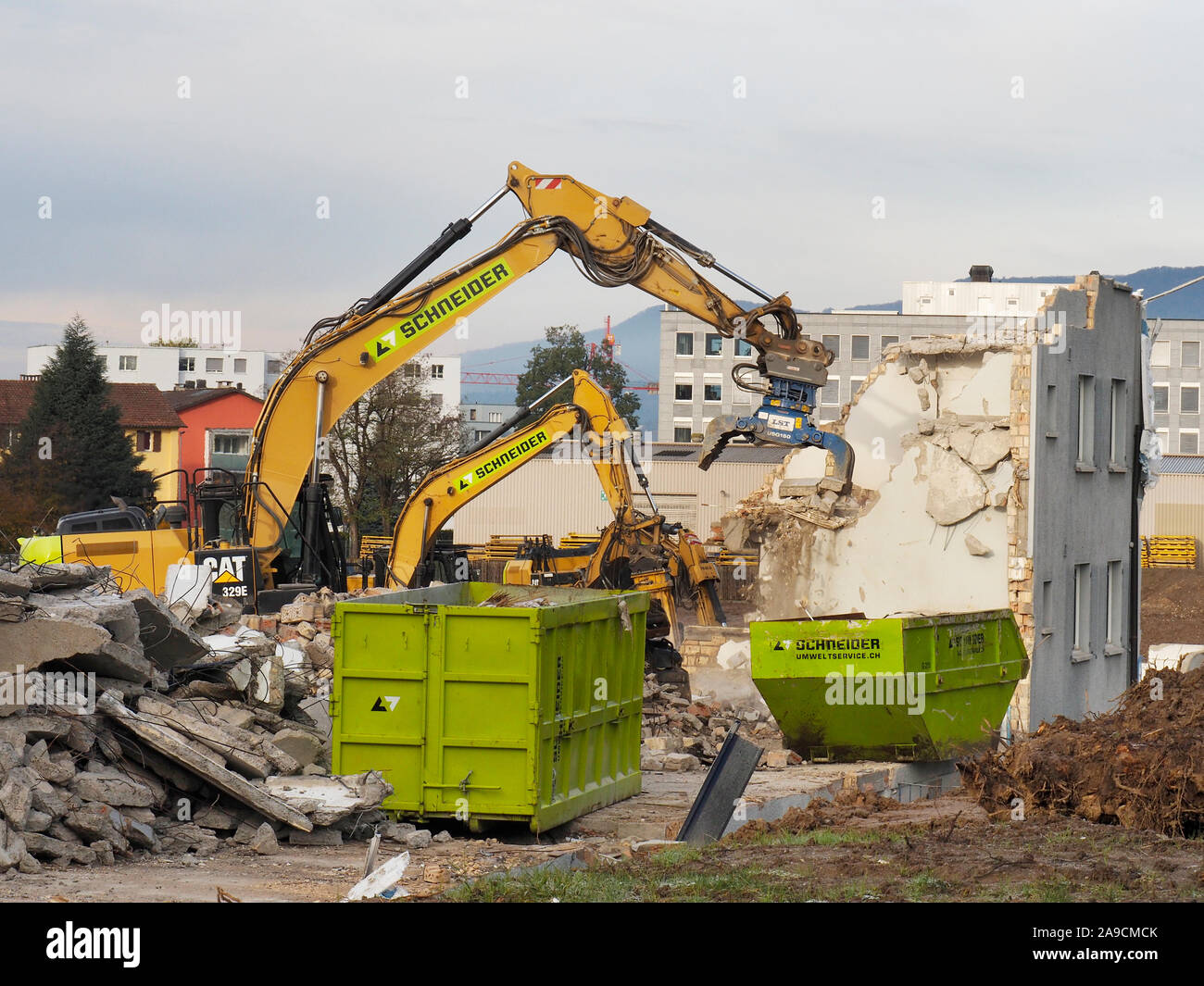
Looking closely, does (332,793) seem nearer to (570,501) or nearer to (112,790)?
(112,790)

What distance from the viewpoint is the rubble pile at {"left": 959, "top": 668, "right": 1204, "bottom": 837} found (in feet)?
32.9

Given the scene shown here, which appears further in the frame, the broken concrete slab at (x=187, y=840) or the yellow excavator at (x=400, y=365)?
the yellow excavator at (x=400, y=365)

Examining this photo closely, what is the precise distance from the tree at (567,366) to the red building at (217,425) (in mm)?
23954

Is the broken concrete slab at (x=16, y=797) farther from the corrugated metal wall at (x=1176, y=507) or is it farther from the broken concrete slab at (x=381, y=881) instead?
the corrugated metal wall at (x=1176, y=507)

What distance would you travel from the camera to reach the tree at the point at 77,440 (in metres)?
50.1

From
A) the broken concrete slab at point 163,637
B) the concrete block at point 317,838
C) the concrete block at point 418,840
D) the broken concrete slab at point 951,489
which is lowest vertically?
the concrete block at point 418,840

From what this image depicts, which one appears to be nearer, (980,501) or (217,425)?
(980,501)

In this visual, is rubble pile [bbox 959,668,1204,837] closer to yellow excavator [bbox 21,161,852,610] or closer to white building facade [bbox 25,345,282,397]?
yellow excavator [bbox 21,161,852,610]

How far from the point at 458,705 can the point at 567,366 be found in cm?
9028

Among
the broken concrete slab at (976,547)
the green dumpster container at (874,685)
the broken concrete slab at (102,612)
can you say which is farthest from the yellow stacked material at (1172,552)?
the broken concrete slab at (102,612)

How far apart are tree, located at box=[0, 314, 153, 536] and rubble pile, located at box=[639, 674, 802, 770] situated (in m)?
34.1

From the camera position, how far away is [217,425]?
77750 millimetres

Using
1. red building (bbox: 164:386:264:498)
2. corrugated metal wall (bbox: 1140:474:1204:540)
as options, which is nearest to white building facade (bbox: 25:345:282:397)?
red building (bbox: 164:386:264:498)

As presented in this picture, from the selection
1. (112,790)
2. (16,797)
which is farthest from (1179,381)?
(16,797)
